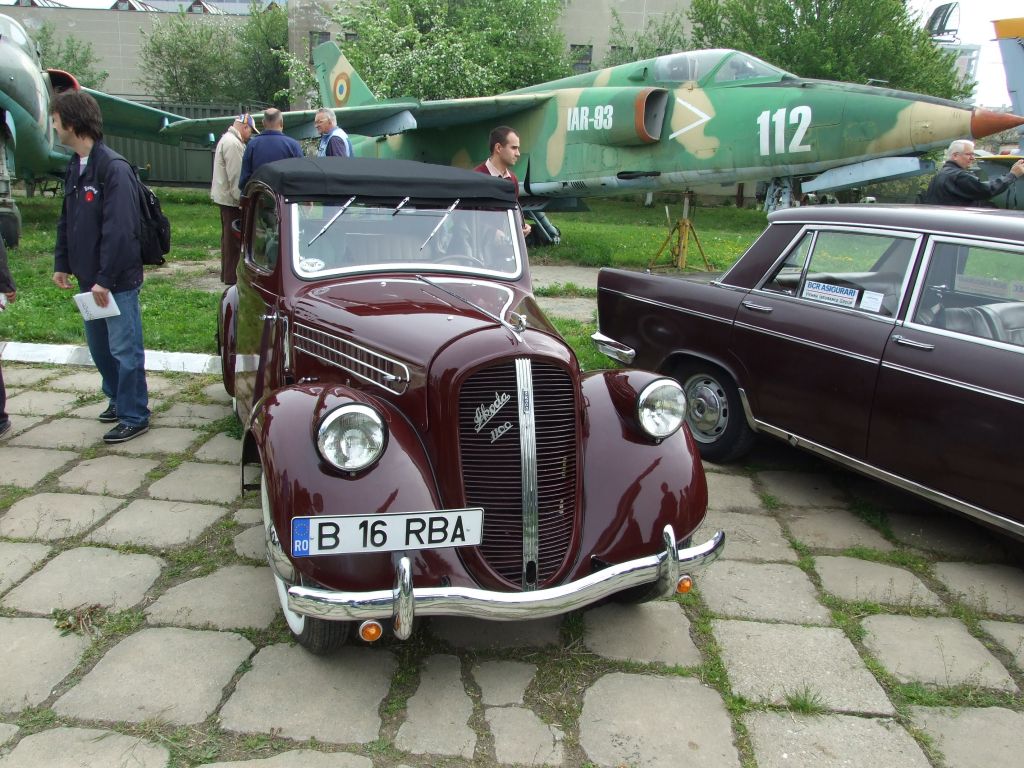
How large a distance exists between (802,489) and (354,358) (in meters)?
3.03

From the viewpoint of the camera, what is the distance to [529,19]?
2634 centimetres

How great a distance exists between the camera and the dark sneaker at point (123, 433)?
4.86 meters

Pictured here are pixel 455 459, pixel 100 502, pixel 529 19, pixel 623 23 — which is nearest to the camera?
pixel 455 459

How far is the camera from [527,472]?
109 inches

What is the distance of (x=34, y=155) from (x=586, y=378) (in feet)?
46.0

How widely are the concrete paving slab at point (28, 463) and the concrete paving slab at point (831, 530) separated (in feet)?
14.2

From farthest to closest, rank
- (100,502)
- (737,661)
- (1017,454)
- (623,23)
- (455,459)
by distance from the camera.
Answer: (623,23) → (100,502) → (1017,454) → (737,661) → (455,459)

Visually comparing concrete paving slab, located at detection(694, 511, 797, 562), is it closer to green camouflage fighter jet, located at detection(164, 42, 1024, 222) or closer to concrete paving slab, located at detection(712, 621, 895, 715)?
concrete paving slab, located at detection(712, 621, 895, 715)

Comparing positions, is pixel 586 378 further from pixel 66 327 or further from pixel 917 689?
pixel 66 327

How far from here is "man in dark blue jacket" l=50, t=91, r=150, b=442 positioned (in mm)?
4461

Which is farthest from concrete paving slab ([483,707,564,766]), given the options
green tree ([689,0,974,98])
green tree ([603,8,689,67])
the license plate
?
green tree ([603,8,689,67])

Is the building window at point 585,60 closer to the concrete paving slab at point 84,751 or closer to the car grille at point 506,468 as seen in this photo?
the car grille at point 506,468

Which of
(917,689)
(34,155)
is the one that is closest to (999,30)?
(917,689)

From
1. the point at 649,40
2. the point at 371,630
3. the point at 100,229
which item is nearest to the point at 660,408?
the point at 371,630
